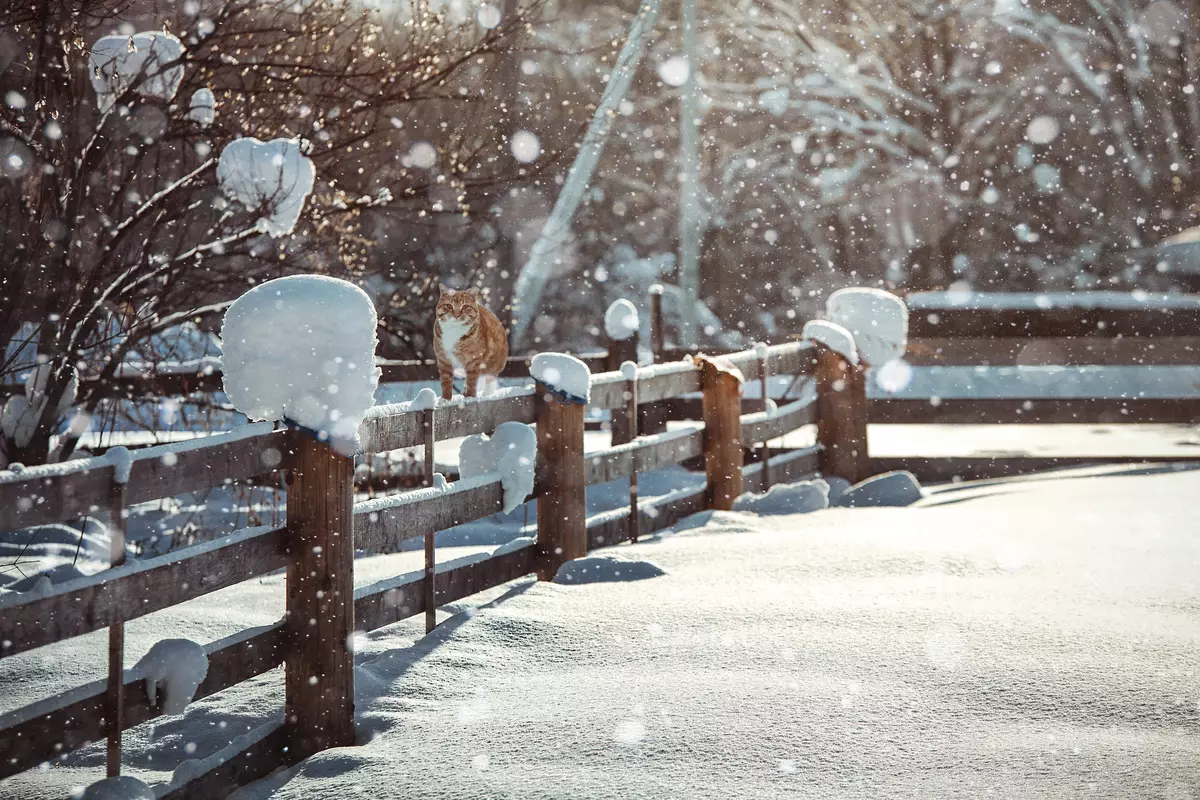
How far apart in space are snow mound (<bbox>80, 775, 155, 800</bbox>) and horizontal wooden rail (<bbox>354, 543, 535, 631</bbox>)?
121 cm

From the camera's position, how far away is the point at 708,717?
10.4 feet

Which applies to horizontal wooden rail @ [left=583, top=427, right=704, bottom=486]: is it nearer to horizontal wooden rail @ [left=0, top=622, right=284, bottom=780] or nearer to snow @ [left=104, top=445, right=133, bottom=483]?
horizontal wooden rail @ [left=0, top=622, right=284, bottom=780]

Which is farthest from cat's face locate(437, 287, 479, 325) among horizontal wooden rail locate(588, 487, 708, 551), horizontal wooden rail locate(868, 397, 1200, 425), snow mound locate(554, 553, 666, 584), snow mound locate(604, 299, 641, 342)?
horizontal wooden rail locate(868, 397, 1200, 425)

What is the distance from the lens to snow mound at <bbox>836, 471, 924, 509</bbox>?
7.92m

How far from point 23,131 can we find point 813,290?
15.8 meters

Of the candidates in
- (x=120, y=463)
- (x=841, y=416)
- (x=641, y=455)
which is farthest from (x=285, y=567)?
(x=841, y=416)

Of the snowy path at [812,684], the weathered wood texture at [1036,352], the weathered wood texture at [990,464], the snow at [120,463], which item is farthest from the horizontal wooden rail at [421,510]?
the weathered wood texture at [1036,352]

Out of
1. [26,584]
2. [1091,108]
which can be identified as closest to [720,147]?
[1091,108]

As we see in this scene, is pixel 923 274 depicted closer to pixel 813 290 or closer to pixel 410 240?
pixel 813 290

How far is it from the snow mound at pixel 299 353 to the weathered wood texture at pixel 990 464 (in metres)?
6.90

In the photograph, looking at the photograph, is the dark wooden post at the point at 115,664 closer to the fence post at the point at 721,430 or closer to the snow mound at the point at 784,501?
the fence post at the point at 721,430

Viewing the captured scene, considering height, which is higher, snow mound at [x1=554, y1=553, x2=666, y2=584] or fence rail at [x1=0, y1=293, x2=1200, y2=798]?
fence rail at [x1=0, y1=293, x2=1200, y2=798]

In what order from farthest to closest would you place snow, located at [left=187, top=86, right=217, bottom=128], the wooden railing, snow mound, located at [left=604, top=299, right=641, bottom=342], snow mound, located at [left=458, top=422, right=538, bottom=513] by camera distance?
snow mound, located at [left=604, top=299, right=641, bottom=342] → snow, located at [left=187, top=86, right=217, bottom=128] → snow mound, located at [left=458, top=422, right=538, bottom=513] → the wooden railing

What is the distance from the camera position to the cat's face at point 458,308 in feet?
15.9
